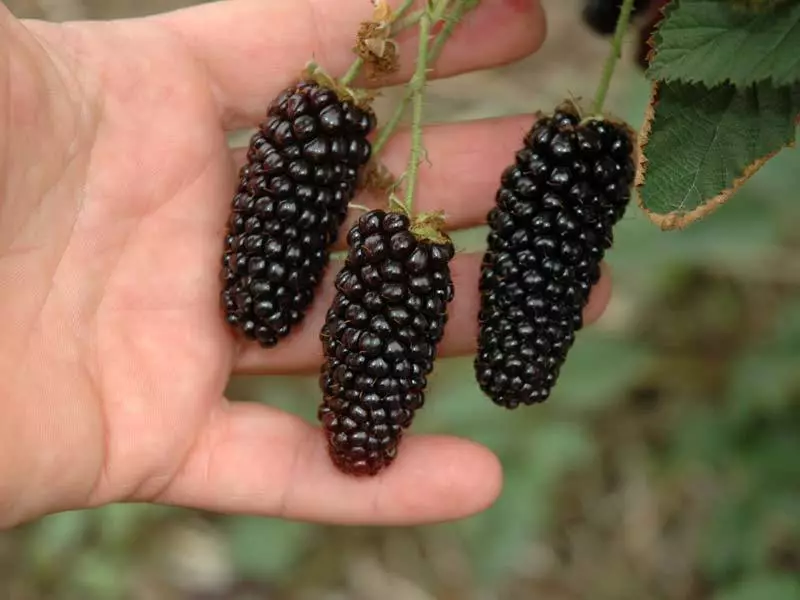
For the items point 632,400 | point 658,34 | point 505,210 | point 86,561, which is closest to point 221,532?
point 86,561

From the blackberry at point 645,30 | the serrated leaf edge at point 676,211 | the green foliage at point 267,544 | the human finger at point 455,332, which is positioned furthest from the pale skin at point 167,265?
the green foliage at point 267,544

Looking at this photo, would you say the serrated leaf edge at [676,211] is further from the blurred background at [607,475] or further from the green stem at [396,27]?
the blurred background at [607,475]

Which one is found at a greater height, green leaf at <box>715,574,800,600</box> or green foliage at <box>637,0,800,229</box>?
green foliage at <box>637,0,800,229</box>

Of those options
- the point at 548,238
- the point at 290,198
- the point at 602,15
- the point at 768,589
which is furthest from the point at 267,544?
the point at 602,15

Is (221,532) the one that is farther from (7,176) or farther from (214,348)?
(7,176)

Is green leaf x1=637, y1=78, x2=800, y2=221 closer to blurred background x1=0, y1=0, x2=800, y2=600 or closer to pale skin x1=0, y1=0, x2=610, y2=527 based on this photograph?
pale skin x1=0, y1=0, x2=610, y2=527

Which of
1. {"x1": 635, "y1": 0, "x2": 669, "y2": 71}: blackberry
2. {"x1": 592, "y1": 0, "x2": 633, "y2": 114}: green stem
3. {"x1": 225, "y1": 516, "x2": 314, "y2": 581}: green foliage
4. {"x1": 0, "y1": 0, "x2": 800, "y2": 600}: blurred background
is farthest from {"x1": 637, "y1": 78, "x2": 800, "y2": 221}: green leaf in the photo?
{"x1": 225, "y1": 516, "x2": 314, "y2": 581}: green foliage

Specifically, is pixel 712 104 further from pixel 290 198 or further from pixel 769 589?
pixel 769 589
